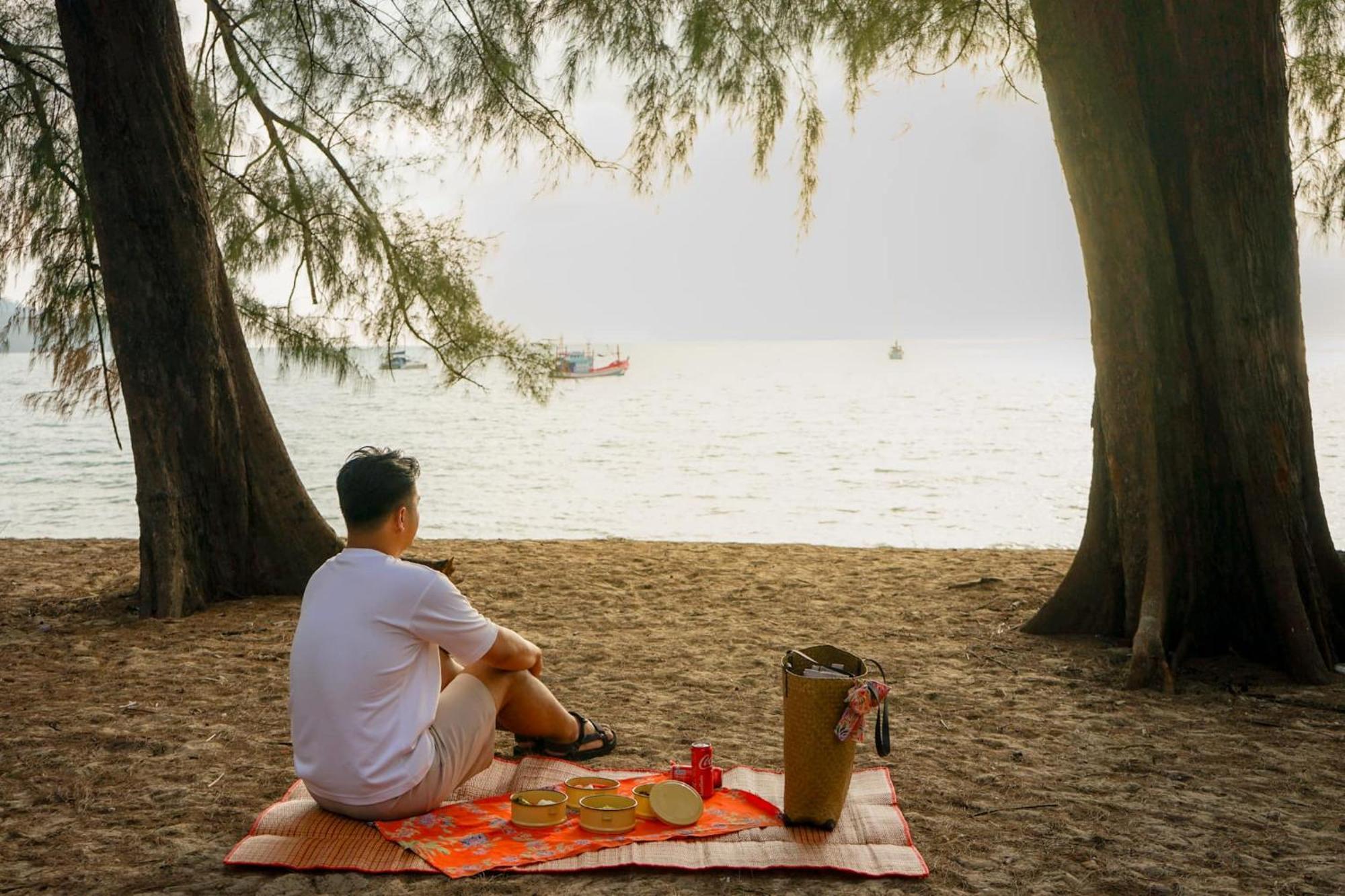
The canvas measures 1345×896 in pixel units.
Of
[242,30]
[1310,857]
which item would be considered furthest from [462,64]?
[1310,857]

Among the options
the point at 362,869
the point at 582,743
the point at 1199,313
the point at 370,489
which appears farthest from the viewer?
the point at 1199,313

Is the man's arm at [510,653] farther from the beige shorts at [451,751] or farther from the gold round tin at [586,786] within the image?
the gold round tin at [586,786]

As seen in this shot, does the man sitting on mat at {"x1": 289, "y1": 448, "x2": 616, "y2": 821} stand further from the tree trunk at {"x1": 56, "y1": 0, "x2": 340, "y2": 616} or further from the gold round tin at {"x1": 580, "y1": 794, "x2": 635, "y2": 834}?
the tree trunk at {"x1": 56, "y1": 0, "x2": 340, "y2": 616}

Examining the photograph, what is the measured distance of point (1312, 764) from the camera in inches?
134

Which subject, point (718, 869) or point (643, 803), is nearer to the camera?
point (718, 869)

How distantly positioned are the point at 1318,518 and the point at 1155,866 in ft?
7.98

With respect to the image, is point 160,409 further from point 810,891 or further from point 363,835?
point 810,891

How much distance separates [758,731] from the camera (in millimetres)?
3764

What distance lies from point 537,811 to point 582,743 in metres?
0.66

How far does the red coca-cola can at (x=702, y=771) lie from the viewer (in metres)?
3.03

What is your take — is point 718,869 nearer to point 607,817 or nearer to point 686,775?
point 607,817

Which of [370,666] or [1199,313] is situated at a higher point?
[1199,313]

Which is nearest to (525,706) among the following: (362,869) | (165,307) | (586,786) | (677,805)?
(586,786)

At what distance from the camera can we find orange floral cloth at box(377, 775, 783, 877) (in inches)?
104
